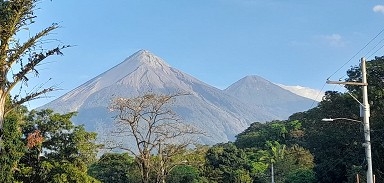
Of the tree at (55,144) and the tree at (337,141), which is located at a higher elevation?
the tree at (337,141)

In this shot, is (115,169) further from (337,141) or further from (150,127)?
(337,141)

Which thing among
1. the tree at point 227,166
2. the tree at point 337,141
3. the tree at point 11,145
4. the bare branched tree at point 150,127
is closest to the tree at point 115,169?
the tree at point 227,166

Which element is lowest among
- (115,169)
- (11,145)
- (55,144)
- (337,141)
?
(11,145)

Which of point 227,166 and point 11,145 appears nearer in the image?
point 11,145

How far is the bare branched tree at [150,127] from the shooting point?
26891mm

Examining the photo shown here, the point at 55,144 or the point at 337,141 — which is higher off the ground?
the point at 337,141

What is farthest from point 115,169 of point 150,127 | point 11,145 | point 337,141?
point 11,145

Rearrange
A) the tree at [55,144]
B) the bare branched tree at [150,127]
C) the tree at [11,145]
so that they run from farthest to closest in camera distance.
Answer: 1. the tree at [55,144]
2. the bare branched tree at [150,127]
3. the tree at [11,145]

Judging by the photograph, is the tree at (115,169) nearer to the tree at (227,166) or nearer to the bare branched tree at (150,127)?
the tree at (227,166)

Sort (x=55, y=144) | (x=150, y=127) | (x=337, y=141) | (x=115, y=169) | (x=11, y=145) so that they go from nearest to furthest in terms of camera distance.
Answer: (x=11, y=145), (x=150, y=127), (x=55, y=144), (x=337, y=141), (x=115, y=169)

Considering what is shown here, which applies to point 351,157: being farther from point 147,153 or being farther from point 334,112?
point 147,153

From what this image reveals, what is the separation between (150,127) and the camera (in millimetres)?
26766

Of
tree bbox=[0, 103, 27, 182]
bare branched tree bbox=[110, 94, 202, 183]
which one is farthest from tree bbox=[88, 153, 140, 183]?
tree bbox=[0, 103, 27, 182]

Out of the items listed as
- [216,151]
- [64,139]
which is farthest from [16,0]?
[216,151]
